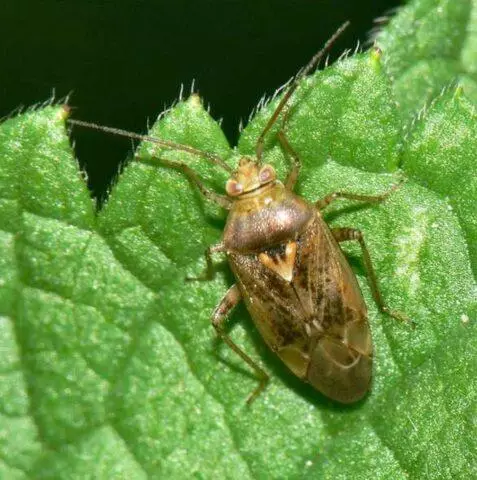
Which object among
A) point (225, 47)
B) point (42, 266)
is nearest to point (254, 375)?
point (42, 266)

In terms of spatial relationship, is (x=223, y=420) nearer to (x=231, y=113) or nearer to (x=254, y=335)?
(x=254, y=335)

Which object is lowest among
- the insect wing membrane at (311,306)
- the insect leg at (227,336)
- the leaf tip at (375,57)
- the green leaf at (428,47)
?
the insect leg at (227,336)

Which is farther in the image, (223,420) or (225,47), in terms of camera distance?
(225,47)

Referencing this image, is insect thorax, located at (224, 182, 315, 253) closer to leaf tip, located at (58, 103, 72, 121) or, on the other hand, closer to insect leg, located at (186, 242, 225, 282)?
insect leg, located at (186, 242, 225, 282)

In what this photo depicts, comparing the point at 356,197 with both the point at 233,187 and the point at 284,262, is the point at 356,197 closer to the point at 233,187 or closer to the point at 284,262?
the point at 284,262

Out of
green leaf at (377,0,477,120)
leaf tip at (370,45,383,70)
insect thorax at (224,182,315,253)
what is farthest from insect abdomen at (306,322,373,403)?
green leaf at (377,0,477,120)

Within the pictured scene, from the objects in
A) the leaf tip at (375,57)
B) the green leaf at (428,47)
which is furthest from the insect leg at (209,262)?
the green leaf at (428,47)

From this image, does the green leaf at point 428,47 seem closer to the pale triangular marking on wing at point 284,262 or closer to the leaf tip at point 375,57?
the leaf tip at point 375,57
